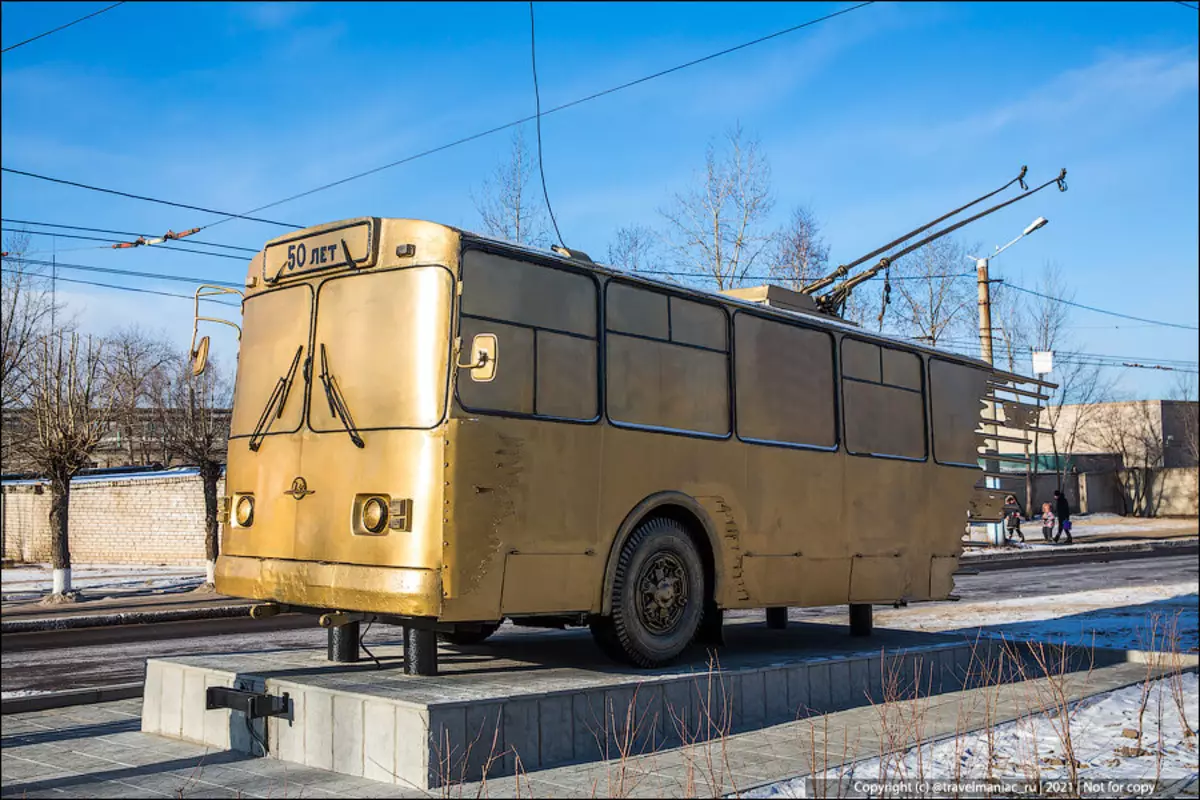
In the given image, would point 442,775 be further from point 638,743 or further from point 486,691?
point 638,743

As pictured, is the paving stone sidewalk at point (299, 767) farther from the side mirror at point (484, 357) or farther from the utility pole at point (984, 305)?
the utility pole at point (984, 305)

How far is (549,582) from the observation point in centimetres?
737

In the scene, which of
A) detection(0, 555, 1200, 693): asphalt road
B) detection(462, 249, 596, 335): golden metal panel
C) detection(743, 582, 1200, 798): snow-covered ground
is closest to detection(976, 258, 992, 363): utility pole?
detection(0, 555, 1200, 693): asphalt road

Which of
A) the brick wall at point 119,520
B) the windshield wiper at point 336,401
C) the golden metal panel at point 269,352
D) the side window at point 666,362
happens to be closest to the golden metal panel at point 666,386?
the side window at point 666,362

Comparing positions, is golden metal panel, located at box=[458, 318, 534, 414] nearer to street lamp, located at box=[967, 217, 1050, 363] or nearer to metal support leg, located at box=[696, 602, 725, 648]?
metal support leg, located at box=[696, 602, 725, 648]

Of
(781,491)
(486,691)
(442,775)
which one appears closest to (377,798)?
(442,775)

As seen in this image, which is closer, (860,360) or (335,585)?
(335,585)

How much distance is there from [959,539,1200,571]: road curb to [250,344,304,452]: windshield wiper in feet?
77.0

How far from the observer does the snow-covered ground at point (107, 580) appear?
2580 centimetres

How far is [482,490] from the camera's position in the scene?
700 centimetres

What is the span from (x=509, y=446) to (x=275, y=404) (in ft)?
6.11

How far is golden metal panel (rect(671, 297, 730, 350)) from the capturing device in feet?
28.6

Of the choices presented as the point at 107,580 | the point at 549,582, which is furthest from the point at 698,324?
the point at 107,580

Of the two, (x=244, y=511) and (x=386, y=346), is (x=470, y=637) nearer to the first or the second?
(x=244, y=511)
